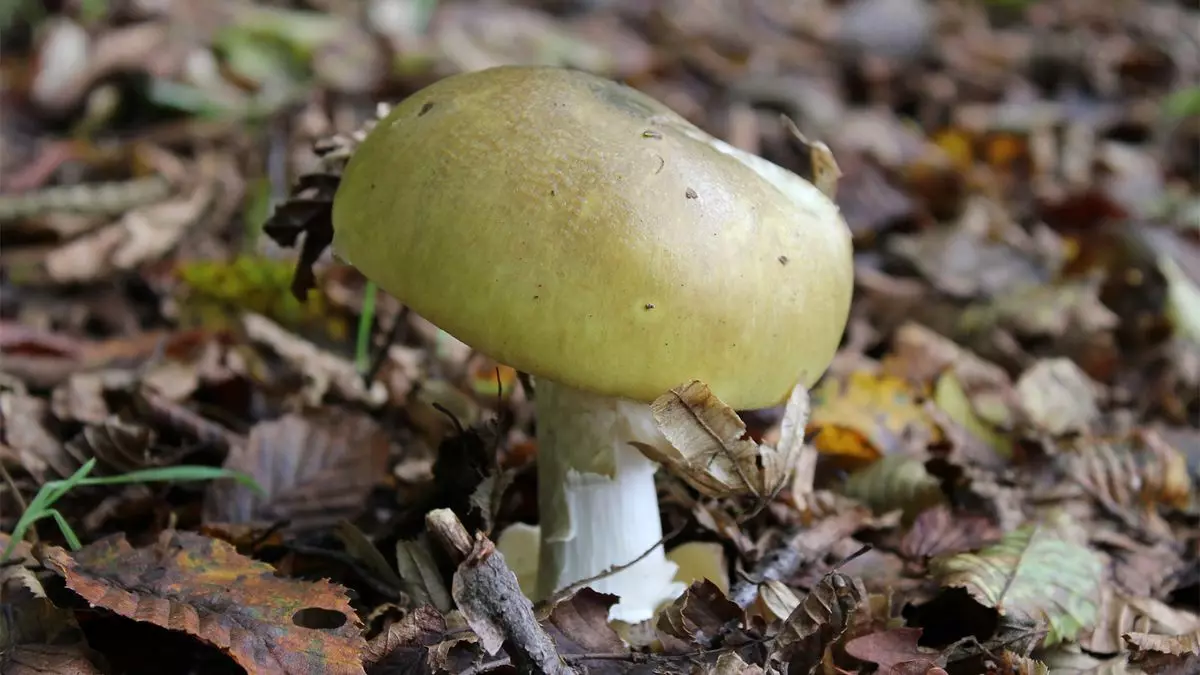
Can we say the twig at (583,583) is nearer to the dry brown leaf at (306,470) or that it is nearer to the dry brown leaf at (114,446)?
the dry brown leaf at (306,470)

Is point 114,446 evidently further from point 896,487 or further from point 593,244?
point 896,487

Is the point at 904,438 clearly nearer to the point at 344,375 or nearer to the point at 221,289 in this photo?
the point at 344,375

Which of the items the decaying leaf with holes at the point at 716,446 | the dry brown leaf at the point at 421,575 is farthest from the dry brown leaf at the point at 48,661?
the decaying leaf with holes at the point at 716,446

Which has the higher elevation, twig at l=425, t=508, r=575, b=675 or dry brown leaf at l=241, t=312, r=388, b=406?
twig at l=425, t=508, r=575, b=675

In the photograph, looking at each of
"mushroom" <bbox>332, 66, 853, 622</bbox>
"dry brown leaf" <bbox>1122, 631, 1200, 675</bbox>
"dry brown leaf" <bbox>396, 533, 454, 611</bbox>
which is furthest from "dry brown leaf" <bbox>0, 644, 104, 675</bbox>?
"dry brown leaf" <bbox>1122, 631, 1200, 675</bbox>

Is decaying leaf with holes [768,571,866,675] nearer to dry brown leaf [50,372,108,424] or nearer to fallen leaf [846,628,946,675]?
fallen leaf [846,628,946,675]
